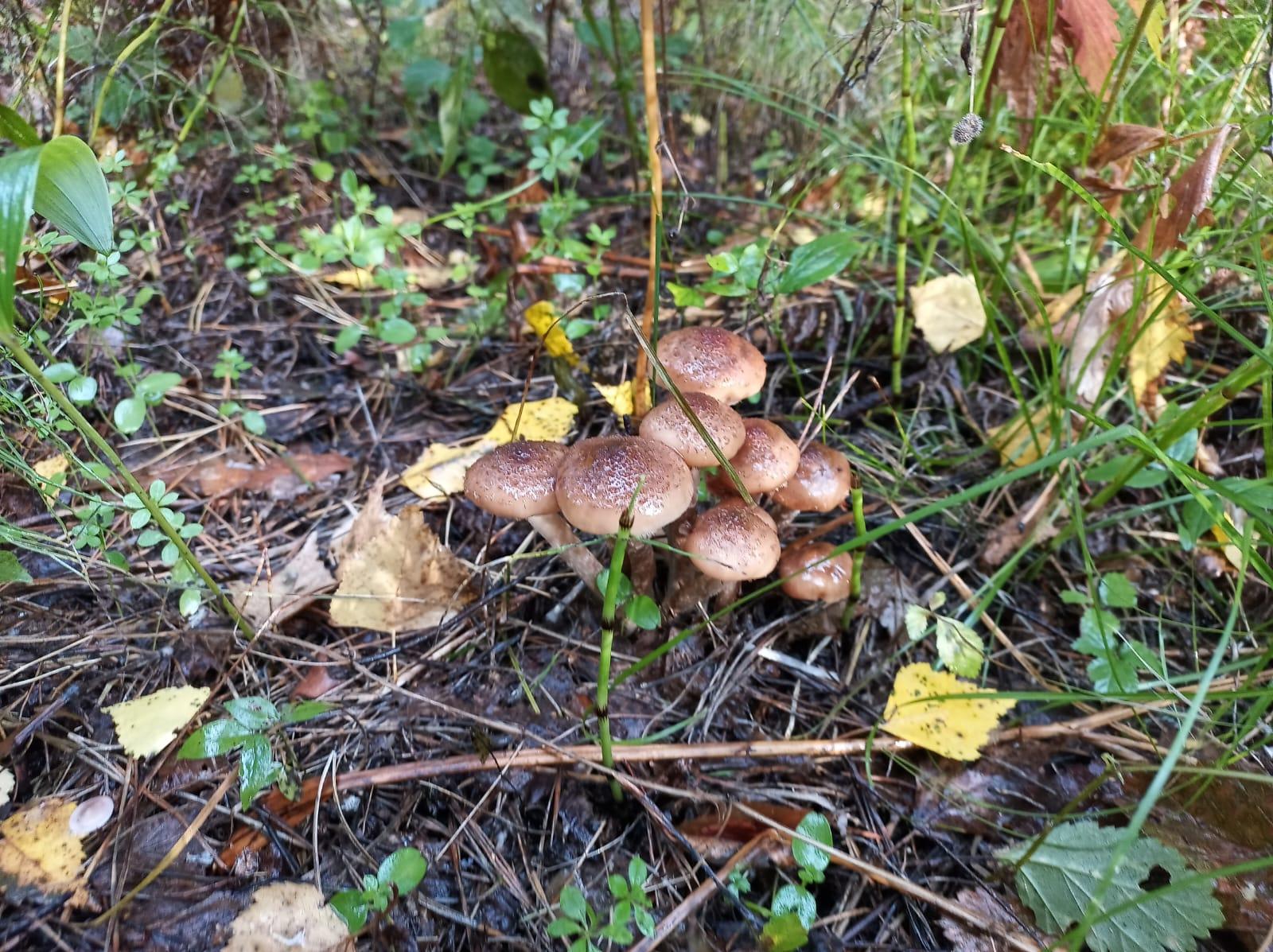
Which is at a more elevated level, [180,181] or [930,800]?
[180,181]

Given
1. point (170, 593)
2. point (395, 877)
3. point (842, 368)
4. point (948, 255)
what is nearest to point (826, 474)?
point (842, 368)

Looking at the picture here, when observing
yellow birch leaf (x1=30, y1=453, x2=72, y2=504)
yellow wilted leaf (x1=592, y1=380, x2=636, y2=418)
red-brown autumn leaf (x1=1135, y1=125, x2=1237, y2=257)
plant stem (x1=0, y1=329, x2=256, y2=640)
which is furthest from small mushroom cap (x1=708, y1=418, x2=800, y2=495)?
yellow birch leaf (x1=30, y1=453, x2=72, y2=504)

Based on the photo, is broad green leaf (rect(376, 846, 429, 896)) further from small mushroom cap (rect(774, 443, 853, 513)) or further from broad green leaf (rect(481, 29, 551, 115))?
broad green leaf (rect(481, 29, 551, 115))

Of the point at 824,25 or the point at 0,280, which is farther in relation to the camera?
the point at 824,25

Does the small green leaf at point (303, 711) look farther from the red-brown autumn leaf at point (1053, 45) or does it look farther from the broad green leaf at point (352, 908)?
the red-brown autumn leaf at point (1053, 45)

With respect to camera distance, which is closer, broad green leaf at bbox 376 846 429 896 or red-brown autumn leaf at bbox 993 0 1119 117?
broad green leaf at bbox 376 846 429 896

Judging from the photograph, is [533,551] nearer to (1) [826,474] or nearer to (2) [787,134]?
(1) [826,474]

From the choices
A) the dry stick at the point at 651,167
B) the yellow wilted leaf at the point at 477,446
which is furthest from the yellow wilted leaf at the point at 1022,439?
the yellow wilted leaf at the point at 477,446
